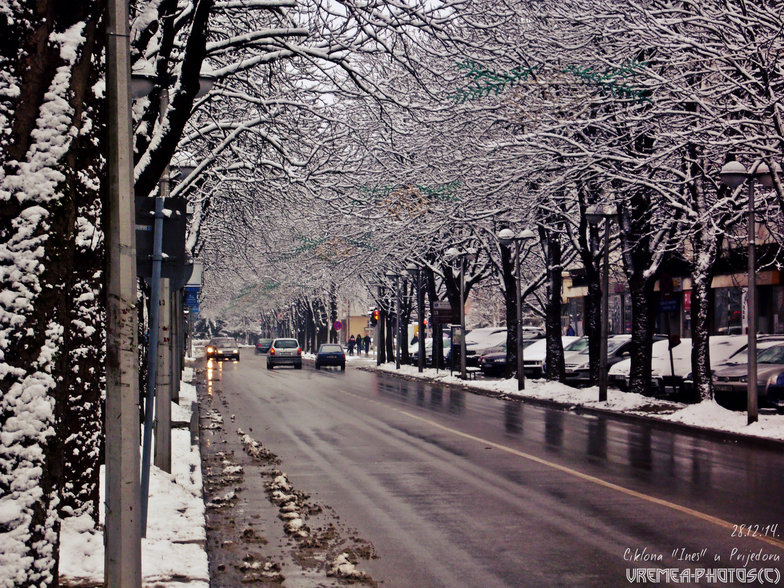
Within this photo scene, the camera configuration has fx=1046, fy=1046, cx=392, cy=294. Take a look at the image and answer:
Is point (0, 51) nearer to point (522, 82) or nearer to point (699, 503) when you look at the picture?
point (699, 503)

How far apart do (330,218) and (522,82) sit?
23.8 meters

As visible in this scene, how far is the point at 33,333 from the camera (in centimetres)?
451

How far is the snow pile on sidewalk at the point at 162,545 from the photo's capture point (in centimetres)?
738

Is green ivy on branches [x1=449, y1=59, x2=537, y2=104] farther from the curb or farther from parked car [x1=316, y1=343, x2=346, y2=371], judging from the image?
parked car [x1=316, y1=343, x2=346, y2=371]

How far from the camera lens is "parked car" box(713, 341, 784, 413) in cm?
2306

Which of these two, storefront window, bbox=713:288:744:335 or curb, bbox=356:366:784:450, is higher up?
storefront window, bbox=713:288:744:335

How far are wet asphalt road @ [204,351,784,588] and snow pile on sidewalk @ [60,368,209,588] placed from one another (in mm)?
1020

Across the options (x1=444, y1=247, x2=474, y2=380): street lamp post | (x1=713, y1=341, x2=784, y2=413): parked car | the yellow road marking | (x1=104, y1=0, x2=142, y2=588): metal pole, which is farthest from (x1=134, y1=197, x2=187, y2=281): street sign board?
(x1=444, y1=247, x2=474, y2=380): street lamp post

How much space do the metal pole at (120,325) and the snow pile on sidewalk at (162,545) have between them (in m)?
0.99

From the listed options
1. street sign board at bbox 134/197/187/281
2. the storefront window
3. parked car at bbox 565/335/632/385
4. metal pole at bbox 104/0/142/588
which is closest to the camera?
metal pole at bbox 104/0/142/588

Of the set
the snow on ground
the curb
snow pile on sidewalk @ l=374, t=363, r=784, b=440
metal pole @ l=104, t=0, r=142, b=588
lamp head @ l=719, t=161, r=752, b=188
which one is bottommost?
the curb

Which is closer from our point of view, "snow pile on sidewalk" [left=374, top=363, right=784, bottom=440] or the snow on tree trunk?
"snow pile on sidewalk" [left=374, top=363, right=784, bottom=440]

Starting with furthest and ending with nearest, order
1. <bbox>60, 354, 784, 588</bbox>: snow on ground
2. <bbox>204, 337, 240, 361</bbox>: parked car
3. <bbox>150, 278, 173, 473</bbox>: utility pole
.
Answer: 1. <bbox>204, 337, 240, 361</bbox>: parked car
2. <bbox>150, 278, 173, 473</bbox>: utility pole
3. <bbox>60, 354, 784, 588</bbox>: snow on ground

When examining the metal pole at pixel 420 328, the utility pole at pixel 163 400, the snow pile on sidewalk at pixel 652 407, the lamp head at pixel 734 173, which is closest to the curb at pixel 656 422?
the snow pile on sidewalk at pixel 652 407
